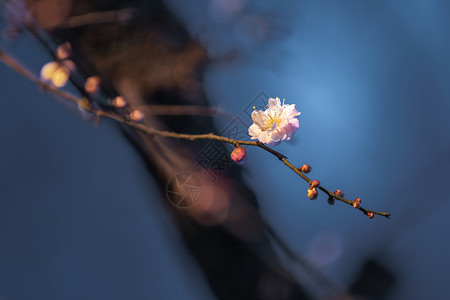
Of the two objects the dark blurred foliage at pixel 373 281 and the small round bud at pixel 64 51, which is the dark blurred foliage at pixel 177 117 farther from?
the dark blurred foliage at pixel 373 281

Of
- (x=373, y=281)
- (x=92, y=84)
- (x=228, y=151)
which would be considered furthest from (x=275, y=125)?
(x=373, y=281)

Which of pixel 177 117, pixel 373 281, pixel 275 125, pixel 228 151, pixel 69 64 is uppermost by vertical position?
pixel 69 64

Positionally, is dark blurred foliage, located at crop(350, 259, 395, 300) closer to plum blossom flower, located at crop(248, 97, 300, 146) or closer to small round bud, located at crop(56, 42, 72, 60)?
plum blossom flower, located at crop(248, 97, 300, 146)

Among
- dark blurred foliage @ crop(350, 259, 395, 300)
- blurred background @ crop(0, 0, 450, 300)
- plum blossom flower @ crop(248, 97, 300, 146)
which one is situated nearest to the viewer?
plum blossom flower @ crop(248, 97, 300, 146)

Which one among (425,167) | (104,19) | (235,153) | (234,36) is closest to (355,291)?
(425,167)

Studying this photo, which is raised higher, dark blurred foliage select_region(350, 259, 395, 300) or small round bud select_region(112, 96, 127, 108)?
small round bud select_region(112, 96, 127, 108)

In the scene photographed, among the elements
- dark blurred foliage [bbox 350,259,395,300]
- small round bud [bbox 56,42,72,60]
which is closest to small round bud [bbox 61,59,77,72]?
small round bud [bbox 56,42,72,60]

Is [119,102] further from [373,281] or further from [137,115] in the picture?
[373,281]
